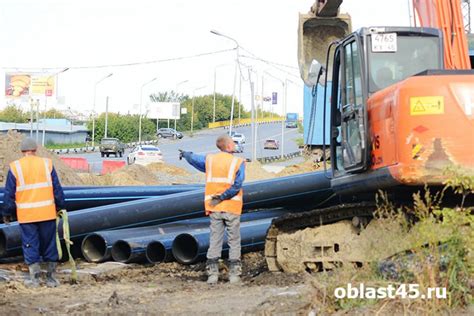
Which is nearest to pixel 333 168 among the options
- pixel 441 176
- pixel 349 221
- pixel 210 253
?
pixel 349 221

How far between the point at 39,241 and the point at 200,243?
7.17 feet

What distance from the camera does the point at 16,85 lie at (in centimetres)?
10769

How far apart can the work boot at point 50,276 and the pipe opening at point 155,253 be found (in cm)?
179

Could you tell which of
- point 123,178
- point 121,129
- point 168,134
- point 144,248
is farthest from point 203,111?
point 144,248

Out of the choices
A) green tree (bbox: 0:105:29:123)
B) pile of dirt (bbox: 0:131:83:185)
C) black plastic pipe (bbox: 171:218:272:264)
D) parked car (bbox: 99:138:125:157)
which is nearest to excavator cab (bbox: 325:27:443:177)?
black plastic pipe (bbox: 171:218:272:264)

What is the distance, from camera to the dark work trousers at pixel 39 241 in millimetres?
10289

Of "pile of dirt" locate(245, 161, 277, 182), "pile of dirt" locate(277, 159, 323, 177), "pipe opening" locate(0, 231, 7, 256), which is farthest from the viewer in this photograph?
"pile of dirt" locate(245, 161, 277, 182)

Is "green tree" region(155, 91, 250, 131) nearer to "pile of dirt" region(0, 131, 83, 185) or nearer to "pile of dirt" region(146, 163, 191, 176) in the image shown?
"pile of dirt" region(146, 163, 191, 176)

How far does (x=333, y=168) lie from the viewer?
1041cm

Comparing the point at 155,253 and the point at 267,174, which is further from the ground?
the point at 155,253

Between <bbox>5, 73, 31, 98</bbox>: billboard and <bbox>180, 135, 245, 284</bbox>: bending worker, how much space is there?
99.5 m

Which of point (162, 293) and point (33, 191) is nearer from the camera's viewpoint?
point (162, 293)

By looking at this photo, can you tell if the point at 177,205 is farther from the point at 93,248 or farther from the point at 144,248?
the point at 93,248

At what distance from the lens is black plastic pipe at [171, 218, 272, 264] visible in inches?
458
